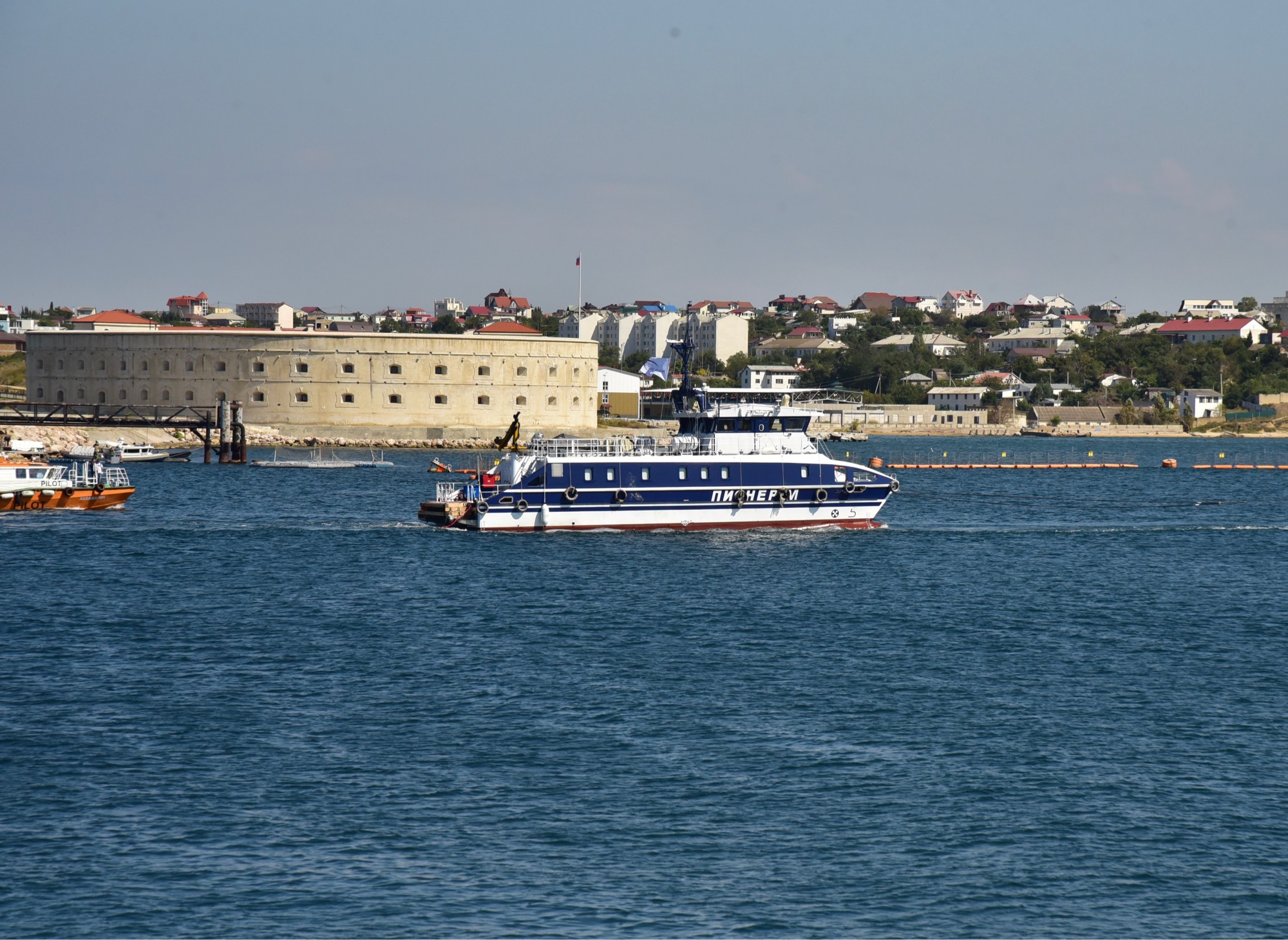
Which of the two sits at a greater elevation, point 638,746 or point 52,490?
point 52,490

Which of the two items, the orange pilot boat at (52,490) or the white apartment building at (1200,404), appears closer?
the orange pilot boat at (52,490)

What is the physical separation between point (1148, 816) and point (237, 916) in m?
13.3

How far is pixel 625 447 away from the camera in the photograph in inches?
2227

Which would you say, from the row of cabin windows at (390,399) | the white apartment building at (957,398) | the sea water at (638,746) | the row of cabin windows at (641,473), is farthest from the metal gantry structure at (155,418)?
the white apartment building at (957,398)

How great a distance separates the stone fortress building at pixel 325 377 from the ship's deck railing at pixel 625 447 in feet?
231

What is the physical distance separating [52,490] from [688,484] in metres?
29.0

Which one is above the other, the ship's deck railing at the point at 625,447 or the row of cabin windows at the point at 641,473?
the ship's deck railing at the point at 625,447

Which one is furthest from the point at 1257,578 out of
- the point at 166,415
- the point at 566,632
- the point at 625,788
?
the point at 166,415

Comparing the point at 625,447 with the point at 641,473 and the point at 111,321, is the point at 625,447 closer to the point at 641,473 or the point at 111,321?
the point at 641,473

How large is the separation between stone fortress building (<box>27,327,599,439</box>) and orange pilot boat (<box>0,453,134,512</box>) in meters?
58.9

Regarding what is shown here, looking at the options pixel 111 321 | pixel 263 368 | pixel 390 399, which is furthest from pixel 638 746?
pixel 111 321

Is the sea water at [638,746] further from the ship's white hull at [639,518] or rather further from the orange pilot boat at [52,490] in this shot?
the orange pilot boat at [52,490]

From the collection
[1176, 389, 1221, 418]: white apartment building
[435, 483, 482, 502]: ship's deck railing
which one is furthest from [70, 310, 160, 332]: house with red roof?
[1176, 389, 1221, 418]: white apartment building

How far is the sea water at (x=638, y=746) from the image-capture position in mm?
19203
